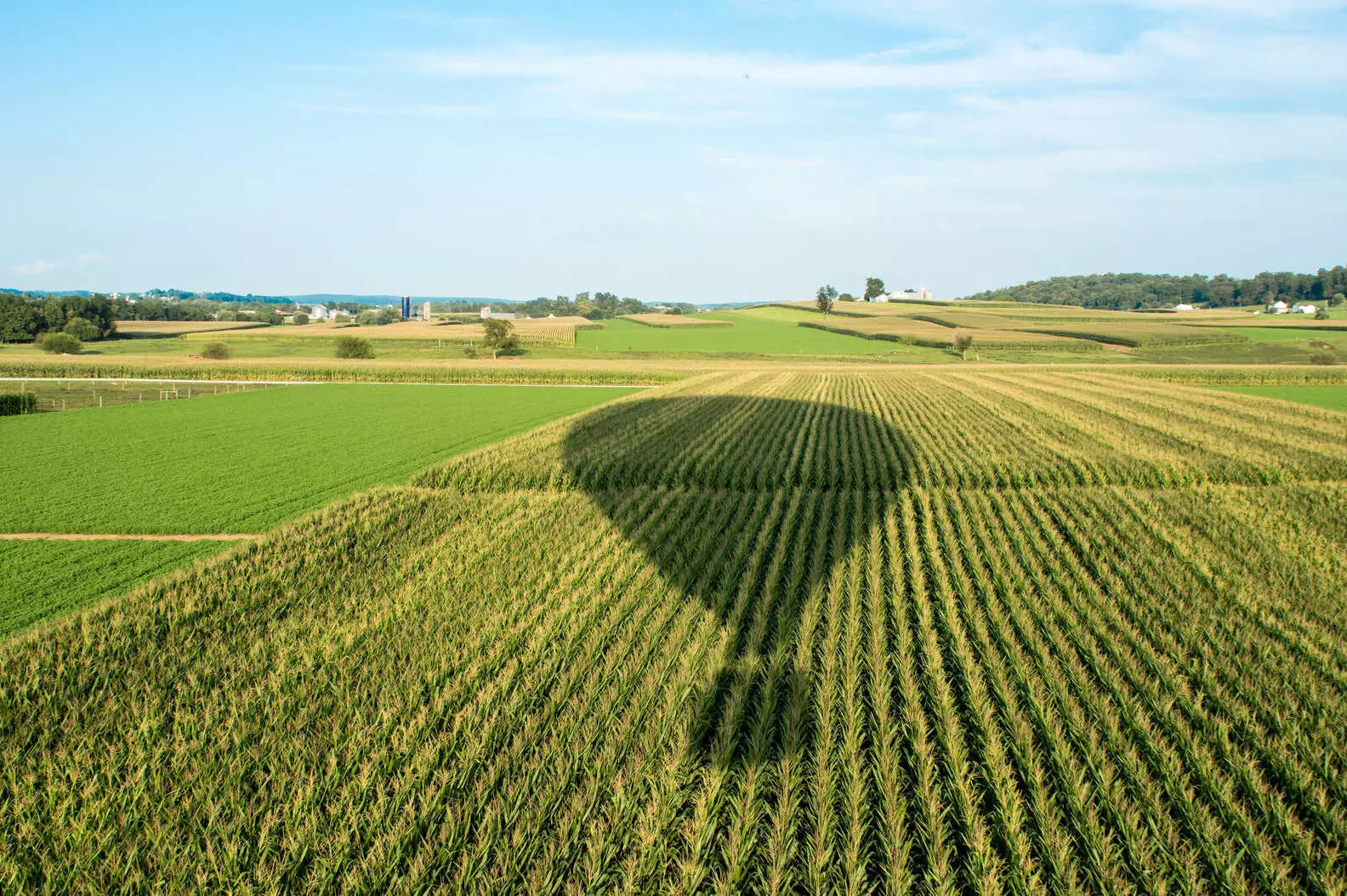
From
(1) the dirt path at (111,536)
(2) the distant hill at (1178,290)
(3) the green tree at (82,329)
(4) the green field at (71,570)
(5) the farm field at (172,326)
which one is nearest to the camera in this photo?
(4) the green field at (71,570)

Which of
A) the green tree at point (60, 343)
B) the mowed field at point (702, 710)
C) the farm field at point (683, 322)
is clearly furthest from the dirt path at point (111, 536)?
the farm field at point (683, 322)

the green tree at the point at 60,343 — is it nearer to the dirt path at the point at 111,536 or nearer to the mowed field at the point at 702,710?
the dirt path at the point at 111,536

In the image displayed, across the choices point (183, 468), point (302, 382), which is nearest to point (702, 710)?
point (183, 468)

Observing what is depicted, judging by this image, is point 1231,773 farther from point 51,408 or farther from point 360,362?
point 360,362

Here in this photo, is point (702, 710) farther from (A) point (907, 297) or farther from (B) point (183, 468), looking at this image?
(A) point (907, 297)

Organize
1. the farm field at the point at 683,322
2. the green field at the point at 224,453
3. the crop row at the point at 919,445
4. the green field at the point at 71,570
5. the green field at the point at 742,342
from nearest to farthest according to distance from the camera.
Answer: the green field at the point at 71,570
the green field at the point at 224,453
the crop row at the point at 919,445
the green field at the point at 742,342
the farm field at the point at 683,322

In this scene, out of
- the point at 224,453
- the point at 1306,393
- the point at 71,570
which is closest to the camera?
the point at 71,570

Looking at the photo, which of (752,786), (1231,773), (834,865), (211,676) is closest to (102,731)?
(211,676)
